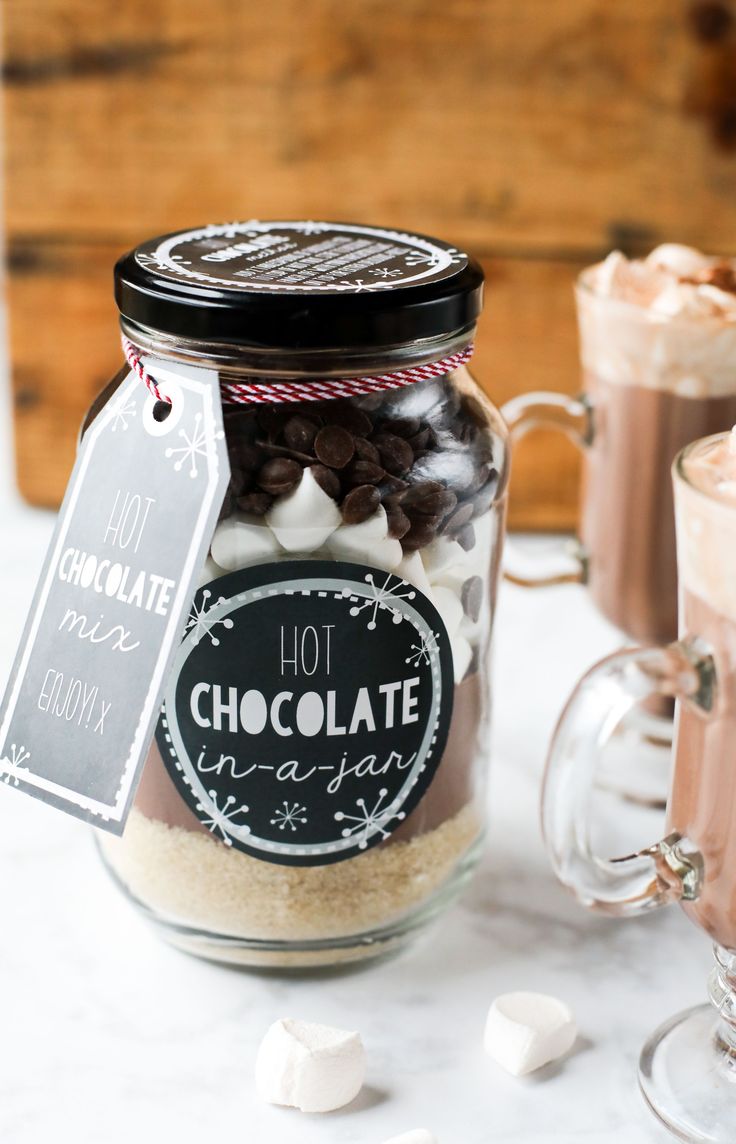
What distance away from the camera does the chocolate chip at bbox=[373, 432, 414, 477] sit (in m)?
0.72

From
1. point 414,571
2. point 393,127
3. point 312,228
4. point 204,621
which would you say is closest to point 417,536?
point 414,571

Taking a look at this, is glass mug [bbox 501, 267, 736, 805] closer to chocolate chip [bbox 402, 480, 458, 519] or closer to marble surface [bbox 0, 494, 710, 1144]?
marble surface [bbox 0, 494, 710, 1144]

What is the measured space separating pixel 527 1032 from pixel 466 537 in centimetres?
27

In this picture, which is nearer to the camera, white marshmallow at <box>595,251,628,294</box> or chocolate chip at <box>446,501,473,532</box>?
chocolate chip at <box>446,501,473,532</box>

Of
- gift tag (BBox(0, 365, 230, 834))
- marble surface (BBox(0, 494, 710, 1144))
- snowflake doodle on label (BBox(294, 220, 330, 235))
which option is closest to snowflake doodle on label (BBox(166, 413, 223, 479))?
gift tag (BBox(0, 365, 230, 834))

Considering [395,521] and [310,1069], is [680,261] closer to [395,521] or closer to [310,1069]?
[395,521]

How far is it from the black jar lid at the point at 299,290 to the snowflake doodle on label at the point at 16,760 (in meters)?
0.24

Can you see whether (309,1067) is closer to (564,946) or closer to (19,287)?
(564,946)

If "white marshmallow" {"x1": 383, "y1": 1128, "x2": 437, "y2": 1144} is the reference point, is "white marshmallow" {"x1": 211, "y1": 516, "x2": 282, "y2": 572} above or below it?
above

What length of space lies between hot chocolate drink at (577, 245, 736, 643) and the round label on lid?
0.63ft

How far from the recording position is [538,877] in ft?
3.02

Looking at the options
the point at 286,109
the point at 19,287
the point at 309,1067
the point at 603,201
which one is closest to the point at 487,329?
the point at 603,201

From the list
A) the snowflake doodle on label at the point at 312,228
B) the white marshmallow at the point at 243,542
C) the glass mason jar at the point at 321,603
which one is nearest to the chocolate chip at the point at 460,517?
the glass mason jar at the point at 321,603

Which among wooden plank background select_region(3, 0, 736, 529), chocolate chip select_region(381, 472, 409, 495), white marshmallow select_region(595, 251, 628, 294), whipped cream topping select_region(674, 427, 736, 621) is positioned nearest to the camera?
whipped cream topping select_region(674, 427, 736, 621)
